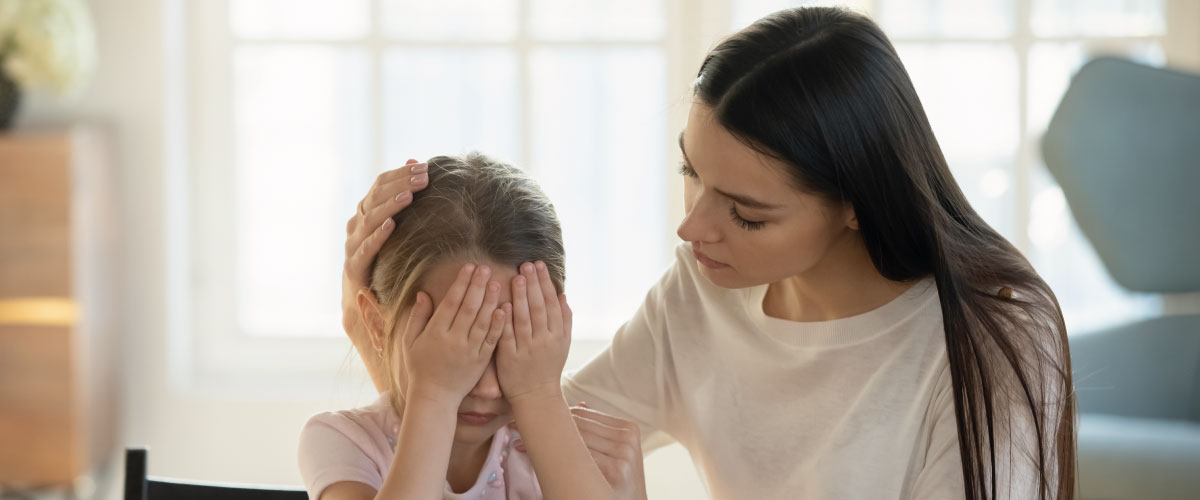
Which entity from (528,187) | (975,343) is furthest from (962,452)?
(528,187)

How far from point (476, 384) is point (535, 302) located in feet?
0.34

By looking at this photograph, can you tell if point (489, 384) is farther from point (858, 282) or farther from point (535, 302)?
point (858, 282)

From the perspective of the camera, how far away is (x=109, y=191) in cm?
296

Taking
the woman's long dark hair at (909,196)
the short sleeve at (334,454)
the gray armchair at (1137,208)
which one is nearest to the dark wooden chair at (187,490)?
the short sleeve at (334,454)

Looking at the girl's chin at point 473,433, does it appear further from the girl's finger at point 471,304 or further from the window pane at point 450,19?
the window pane at point 450,19

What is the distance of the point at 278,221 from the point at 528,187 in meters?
2.22

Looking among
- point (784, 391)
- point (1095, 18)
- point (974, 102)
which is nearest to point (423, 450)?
point (784, 391)

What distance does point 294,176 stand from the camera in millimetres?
3217

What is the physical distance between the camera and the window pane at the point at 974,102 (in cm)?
311

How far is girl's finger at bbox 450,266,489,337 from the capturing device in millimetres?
1034

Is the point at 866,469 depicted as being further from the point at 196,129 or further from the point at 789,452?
the point at 196,129

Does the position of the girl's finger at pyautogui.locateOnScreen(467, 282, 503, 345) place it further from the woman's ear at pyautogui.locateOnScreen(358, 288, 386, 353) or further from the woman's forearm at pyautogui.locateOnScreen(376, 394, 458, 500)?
the woman's ear at pyautogui.locateOnScreen(358, 288, 386, 353)

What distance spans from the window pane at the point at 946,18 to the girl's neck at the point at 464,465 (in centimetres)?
225

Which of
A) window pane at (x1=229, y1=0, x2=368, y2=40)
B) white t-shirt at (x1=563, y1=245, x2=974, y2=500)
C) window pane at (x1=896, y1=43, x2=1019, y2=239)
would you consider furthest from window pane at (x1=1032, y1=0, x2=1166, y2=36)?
white t-shirt at (x1=563, y1=245, x2=974, y2=500)
